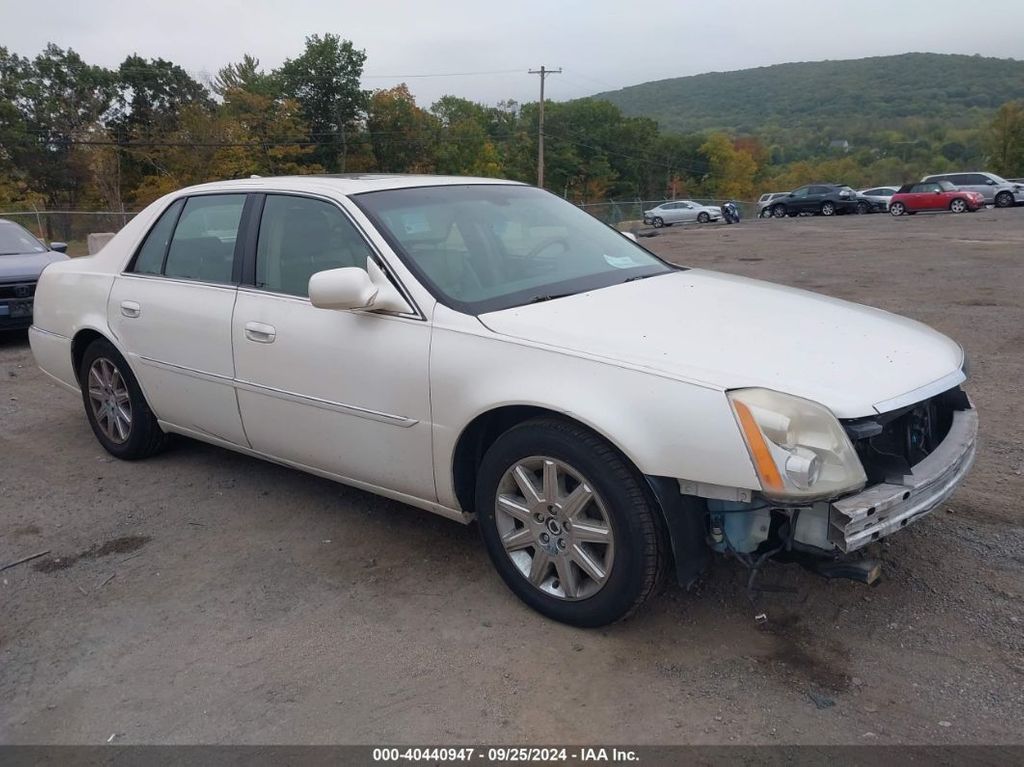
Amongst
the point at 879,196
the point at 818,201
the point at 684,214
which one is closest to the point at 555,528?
the point at 818,201

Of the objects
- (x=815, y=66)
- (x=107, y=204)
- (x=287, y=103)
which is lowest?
(x=107, y=204)

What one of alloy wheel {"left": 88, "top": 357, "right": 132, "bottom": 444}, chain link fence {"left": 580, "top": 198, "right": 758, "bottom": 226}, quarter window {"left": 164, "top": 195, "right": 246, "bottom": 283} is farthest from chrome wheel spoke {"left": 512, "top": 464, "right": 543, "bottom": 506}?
chain link fence {"left": 580, "top": 198, "right": 758, "bottom": 226}

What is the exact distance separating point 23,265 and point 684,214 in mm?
39226

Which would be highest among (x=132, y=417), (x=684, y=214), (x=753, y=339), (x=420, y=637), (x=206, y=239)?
(x=206, y=239)

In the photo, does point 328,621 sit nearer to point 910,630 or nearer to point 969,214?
point 910,630

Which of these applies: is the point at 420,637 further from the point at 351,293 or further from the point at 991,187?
the point at 991,187

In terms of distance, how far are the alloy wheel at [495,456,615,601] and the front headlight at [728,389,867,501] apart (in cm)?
57

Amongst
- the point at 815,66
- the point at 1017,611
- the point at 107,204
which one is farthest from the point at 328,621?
the point at 815,66

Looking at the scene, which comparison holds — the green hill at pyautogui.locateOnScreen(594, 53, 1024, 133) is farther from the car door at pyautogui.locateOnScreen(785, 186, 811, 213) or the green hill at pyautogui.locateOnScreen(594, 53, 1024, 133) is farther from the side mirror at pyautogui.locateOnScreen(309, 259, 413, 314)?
the side mirror at pyautogui.locateOnScreen(309, 259, 413, 314)

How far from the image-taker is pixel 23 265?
9.16 metres

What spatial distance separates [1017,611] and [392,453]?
95.0 inches

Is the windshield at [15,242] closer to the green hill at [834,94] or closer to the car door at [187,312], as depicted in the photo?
the car door at [187,312]

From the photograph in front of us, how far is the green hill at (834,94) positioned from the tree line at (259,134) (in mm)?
A: 28850

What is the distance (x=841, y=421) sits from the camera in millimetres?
2656
